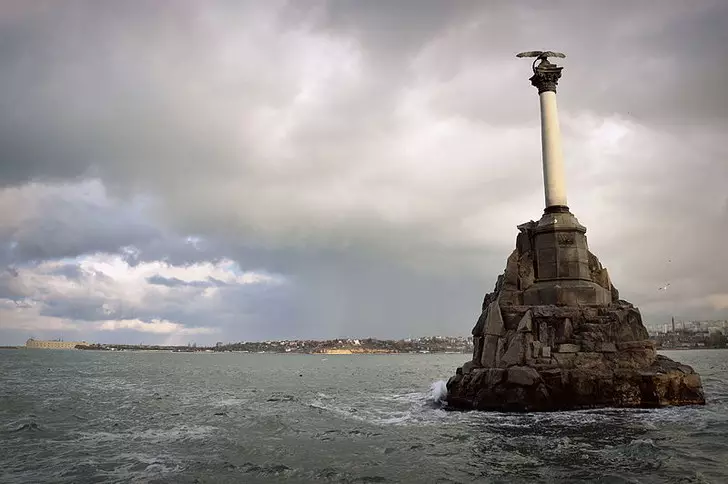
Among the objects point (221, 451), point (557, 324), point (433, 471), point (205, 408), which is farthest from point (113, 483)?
point (557, 324)

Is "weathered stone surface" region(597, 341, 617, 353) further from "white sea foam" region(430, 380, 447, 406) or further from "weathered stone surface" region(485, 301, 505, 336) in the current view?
"white sea foam" region(430, 380, 447, 406)

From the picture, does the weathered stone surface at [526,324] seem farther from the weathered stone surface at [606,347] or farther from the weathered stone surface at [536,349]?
the weathered stone surface at [606,347]

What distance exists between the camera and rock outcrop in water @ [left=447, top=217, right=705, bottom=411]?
77.0 feet

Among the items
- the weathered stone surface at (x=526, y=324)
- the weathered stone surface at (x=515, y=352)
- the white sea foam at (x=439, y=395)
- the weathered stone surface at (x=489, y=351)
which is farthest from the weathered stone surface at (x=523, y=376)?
the white sea foam at (x=439, y=395)

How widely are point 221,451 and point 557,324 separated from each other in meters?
16.4

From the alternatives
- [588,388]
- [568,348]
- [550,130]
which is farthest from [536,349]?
[550,130]

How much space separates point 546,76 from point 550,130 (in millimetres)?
3118

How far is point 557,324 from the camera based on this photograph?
83.9ft

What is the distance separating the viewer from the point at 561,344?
2514 centimetres

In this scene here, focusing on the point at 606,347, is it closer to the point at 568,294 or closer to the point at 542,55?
the point at 568,294

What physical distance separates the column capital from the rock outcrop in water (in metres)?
7.41

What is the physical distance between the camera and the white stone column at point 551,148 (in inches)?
1188

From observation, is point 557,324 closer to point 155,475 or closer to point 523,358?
point 523,358

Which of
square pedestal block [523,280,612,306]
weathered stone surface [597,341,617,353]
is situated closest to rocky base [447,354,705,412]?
weathered stone surface [597,341,617,353]
